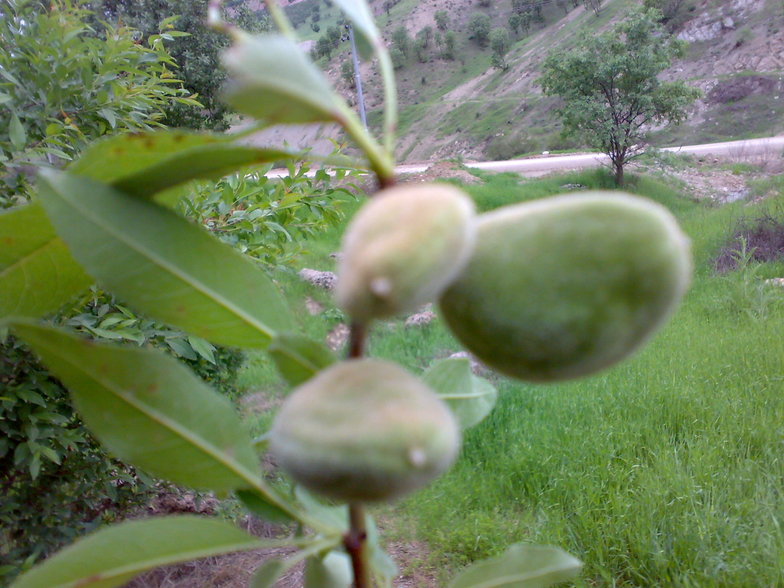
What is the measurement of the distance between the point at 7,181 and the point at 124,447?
1555 mm

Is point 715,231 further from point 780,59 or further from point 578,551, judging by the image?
point 780,59

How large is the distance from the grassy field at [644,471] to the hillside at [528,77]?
1330cm

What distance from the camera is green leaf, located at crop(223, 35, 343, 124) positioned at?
0.49m

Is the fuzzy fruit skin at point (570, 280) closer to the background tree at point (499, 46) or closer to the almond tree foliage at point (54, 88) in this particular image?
the almond tree foliage at point (54, 88)

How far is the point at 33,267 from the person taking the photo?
2.57 ft

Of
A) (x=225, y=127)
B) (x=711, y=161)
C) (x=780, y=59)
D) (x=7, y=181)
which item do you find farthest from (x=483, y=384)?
(x=780, y=59)

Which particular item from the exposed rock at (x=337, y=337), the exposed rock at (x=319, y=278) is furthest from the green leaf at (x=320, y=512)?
the exposed rock at (x=319, y=278)

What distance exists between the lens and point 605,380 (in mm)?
4164

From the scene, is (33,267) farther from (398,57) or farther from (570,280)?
(398,57)

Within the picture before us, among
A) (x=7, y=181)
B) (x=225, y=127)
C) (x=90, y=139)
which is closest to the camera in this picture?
(x=7, y=181)

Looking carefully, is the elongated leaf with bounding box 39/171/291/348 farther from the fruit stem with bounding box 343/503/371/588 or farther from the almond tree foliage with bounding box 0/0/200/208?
the almond tree foliage with bounding box 0/0/200/208

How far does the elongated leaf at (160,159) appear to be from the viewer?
60 cm

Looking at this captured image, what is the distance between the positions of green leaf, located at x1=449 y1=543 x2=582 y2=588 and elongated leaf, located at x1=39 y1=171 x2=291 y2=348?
42 centimetres

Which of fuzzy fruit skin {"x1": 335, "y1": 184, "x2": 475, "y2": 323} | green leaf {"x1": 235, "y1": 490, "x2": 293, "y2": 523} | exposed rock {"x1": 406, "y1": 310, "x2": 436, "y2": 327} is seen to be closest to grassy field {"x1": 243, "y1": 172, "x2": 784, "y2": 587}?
exposed rock {"x1": 406, "y1": 310, "x2": 436, "y2": 327}
